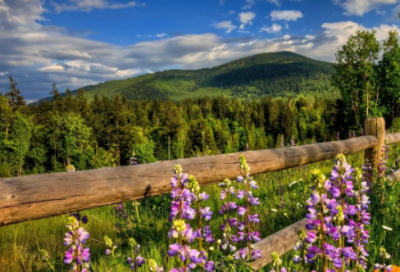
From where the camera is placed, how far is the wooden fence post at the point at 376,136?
228 inches

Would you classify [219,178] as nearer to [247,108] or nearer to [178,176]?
[178,176]

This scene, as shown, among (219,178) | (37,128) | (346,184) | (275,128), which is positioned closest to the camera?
(346,184)

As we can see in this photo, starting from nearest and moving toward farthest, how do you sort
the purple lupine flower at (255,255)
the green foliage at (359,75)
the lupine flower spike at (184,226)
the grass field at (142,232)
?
the lupine flower spike at (184,226)
the purple lupine flower at (255,255)
the grass field at (142,232)
the green foliage at (359,75)

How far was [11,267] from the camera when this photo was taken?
3.05m

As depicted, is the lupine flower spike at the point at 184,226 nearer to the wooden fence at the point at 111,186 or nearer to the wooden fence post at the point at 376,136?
the wooden fence at the point at 111,186

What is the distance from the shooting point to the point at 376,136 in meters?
5.85

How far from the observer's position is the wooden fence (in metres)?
1.79

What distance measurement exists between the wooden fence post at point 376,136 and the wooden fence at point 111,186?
299 centimetres

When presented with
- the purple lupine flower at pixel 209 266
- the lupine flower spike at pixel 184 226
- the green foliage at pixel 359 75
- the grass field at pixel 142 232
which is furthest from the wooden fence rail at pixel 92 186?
the green foliage at pixel 359 75

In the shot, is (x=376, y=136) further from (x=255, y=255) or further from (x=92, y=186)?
Answer: (x=92, y=186)

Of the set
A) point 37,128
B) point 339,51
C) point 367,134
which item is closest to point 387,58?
point 339,51

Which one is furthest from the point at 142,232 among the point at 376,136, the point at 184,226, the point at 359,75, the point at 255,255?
the point at 359,75

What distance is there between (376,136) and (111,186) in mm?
5302

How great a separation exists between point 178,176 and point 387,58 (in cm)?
4965
